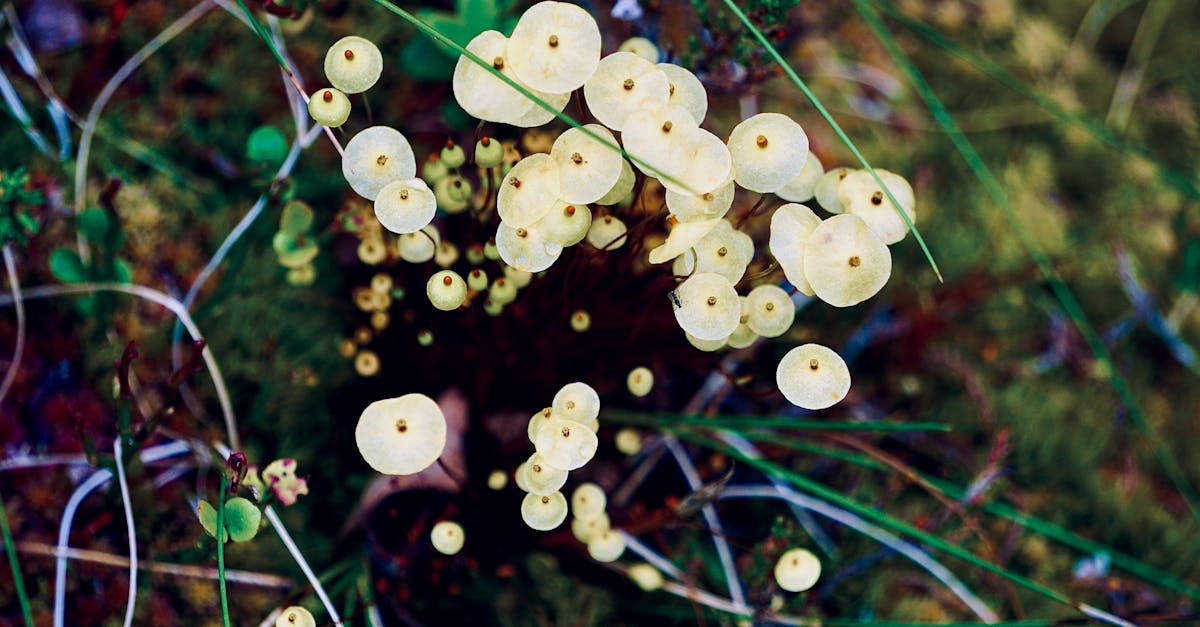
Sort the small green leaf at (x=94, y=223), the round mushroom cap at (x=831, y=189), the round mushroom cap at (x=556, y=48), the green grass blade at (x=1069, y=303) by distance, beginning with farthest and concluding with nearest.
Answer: the green grass blade at (x=1069, y=303)
the small green leaf at (x=94, y=223)
the round mushroom cap at (x=831, y=189)
the round mushroom cap at (x=556, y=48)

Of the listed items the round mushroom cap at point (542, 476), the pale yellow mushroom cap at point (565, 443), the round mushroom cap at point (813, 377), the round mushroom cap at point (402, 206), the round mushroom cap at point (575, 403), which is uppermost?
the round mushroom cap at point (402, 206)

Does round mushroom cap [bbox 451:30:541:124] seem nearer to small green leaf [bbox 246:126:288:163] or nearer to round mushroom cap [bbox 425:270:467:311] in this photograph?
round mushroom cap [bbox 425:270:467:311]

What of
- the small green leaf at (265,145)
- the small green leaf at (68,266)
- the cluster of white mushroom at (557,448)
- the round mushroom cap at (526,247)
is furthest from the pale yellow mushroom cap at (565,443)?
the small green leaf at (68,266)

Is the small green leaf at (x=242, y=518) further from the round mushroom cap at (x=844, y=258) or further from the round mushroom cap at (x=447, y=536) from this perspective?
the round mushroom cap at (x=844, y=258)

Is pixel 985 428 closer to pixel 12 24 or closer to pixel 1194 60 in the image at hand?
pixel 1194 60

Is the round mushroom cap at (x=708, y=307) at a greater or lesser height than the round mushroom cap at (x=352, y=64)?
lesser

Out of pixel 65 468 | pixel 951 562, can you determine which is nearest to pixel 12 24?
pixel 65 468
